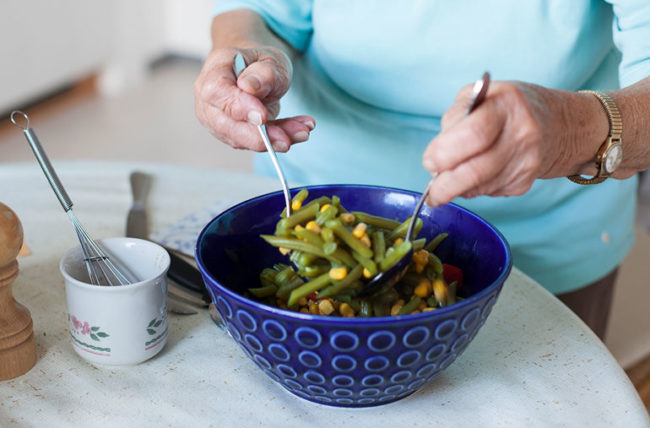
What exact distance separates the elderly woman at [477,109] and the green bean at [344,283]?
0.11 m

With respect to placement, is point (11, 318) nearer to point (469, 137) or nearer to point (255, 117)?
point (255, 117)

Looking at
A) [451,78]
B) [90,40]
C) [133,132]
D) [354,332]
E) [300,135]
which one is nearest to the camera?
[354,332]

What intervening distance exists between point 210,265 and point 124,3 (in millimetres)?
4362

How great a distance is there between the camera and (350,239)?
71cm

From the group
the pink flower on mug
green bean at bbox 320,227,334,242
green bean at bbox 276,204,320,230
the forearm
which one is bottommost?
the pink flower on mug

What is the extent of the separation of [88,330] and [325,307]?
0.91 feet

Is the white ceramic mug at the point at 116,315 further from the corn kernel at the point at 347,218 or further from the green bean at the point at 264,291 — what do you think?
the corn kernel at the point at 347,218

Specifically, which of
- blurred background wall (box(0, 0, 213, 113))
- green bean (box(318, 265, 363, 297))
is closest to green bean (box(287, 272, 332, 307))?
green bean (box(318, 265, 363, 297))

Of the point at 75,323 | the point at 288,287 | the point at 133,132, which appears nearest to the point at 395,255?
the point at 288,287

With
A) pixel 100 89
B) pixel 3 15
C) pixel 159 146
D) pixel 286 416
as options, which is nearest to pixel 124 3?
pixel 100 89

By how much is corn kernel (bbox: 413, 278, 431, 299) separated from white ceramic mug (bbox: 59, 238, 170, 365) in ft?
0.96

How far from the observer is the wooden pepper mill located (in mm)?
732

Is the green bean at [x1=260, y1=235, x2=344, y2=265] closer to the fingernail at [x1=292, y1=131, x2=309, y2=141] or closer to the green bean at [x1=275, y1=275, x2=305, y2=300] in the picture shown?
the green bean at [x1=275, y1=275, x2=305, y2=300]

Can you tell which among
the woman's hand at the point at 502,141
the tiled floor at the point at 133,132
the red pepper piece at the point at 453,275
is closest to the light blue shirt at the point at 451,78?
the woman's hand at the point at 502,141
